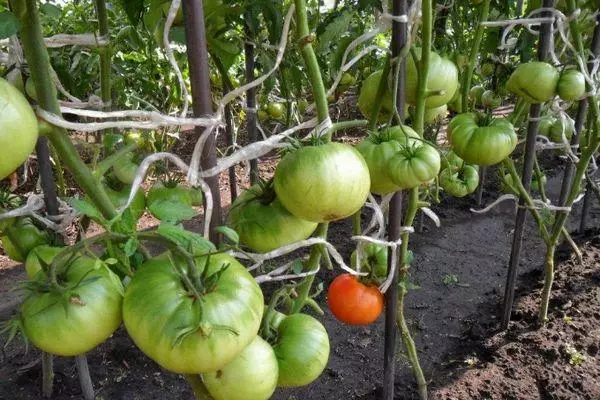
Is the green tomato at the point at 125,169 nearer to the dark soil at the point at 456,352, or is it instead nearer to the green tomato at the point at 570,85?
the dark soil at the point at 456,352

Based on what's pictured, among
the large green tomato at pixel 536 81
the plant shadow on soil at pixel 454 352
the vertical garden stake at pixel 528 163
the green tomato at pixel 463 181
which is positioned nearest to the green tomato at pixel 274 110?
the plant shadow on soil at pixel 454 352

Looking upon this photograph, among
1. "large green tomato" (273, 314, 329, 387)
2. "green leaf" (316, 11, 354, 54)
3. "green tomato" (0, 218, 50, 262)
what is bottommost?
"large green tomato" (273, 314, 329, 387)

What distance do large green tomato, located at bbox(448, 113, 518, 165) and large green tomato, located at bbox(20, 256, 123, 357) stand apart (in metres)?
0.88

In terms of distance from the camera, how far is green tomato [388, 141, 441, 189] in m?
0.79

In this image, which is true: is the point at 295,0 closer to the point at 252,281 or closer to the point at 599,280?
the point at 252,281

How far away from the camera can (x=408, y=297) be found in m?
2.14

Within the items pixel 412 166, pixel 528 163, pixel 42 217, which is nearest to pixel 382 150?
pixel 412 166

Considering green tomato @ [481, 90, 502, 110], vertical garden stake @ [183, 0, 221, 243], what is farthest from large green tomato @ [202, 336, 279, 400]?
green tomato @ [481, 90, 502, 110]

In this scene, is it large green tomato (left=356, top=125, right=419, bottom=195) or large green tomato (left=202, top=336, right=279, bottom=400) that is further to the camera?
large green tomato (left=356, top=125, right=419, bottom=195)

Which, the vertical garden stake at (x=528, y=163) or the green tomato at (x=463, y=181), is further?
the green tomato at (x=463, y=181)

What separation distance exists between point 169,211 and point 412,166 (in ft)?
1.27

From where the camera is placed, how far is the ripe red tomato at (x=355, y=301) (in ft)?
3.38

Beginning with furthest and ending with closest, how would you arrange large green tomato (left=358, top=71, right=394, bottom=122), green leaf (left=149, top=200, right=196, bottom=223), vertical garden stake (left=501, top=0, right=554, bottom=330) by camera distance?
1. vertical garden stake (left=501, top=0, right=554, bottom=330)
2. large green tomato (left=358, top=71, right=394, bottom=122)
3. green leaf (left=149, top=200, right=196, bottom=223)

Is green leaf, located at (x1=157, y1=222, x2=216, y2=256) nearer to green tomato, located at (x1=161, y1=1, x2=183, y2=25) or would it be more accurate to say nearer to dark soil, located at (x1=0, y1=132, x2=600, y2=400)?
green tomato, located at (x1=161, y1=1, x2=183, y2=25)
